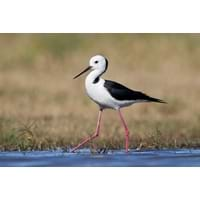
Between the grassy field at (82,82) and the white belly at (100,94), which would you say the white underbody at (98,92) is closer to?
the white belly at (100,94)

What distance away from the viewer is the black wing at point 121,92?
595 inches

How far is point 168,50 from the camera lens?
16047 mm

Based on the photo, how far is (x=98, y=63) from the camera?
15.2 metres

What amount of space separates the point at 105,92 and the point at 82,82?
2.37ft

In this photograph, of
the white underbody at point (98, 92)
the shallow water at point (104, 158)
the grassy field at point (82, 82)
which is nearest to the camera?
the shallow water at point (104, 158)

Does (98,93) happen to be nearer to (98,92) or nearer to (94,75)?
(98,92)

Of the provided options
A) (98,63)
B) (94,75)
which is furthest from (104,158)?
(98,63)

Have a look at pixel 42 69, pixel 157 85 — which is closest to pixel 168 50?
pixel 157 85

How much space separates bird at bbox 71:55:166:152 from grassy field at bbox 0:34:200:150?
0.30m

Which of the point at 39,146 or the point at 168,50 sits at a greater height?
the point at 168,50

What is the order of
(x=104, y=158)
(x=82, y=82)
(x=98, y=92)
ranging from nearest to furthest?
(x=104, y=158) → (x=98, y=92) → (x=82, y=82)

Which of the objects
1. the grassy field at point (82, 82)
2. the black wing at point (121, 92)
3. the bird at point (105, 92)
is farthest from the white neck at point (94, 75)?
the grassy field at point (82, 82)

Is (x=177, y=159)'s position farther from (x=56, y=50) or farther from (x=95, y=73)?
(x=56, y=50)

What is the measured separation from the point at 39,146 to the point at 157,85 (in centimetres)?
174
